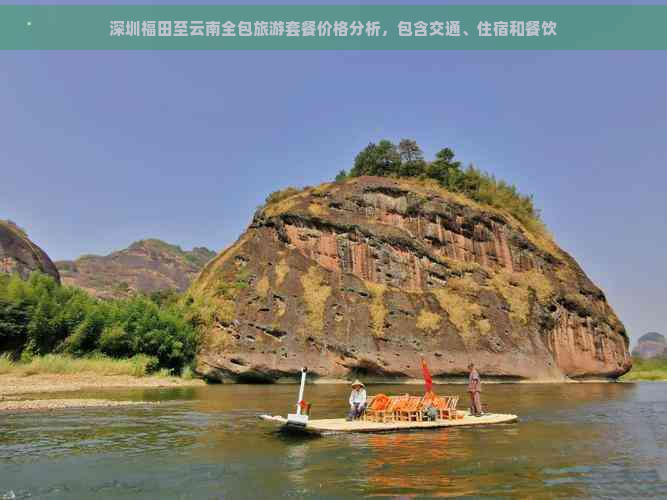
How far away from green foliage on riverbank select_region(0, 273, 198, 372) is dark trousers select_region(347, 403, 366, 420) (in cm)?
3580

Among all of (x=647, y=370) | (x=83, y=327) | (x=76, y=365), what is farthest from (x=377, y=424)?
(x=647, y=370)

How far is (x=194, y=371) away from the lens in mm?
58938

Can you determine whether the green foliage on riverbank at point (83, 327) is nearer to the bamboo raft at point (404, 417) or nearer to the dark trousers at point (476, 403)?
the bamboo raft at point (404, 417)

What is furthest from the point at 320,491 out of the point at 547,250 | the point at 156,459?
the point at 547,250

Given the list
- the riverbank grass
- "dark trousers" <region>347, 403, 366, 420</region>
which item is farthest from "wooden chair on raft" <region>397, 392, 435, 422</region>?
the riverbank grass

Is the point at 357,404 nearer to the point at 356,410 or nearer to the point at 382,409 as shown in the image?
the point at 356,410

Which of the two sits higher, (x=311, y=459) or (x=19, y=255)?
(x=19, y=255)

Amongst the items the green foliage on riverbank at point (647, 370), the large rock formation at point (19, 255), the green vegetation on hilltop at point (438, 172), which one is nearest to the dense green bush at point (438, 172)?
the green vegetation on hilltop at point (438, 172)

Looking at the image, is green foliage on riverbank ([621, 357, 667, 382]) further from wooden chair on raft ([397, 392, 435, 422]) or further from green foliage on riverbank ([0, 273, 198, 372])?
wooden chair on raft ([397, 392, 435, 422])

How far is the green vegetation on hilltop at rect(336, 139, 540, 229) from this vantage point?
283 ft

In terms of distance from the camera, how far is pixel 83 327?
185ft

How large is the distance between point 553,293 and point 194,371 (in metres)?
44.3

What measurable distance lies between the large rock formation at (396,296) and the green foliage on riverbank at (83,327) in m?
3.92

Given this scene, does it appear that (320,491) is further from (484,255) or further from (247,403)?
(484,255)
